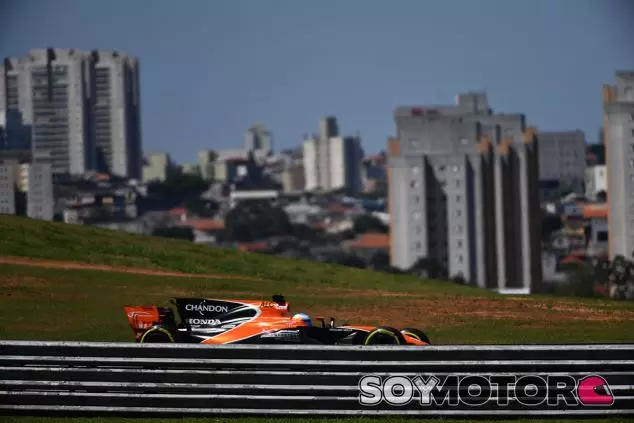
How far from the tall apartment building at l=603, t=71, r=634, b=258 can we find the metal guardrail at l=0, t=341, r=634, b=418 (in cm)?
11757

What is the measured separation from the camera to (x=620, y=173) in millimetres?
137625

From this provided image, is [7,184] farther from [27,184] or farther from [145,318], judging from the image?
[145,318]

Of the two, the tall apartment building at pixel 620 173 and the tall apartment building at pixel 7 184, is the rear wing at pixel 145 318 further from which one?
the tall apartment building at pixel 7 184

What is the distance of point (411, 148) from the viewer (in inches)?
6983

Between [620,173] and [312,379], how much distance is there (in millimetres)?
123793

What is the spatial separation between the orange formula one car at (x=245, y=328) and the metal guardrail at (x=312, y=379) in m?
2.94

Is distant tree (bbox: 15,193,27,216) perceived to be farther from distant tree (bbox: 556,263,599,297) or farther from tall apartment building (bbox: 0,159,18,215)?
distant tree (bbox: 556,263,599,297)

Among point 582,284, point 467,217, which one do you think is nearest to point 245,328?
point 582,284

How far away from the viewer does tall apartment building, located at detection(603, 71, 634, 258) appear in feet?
442

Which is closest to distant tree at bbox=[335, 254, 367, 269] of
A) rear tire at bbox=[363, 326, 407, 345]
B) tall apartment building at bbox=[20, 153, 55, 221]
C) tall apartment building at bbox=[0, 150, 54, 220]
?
tall apartment building at bbox=[20, 153, 55, 221]

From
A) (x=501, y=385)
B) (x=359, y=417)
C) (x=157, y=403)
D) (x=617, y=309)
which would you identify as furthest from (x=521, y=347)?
(x=617, y=309)

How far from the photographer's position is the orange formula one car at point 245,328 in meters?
21.5

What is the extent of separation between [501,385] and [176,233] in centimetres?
18260

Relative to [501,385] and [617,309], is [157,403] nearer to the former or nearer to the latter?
[501,385]
